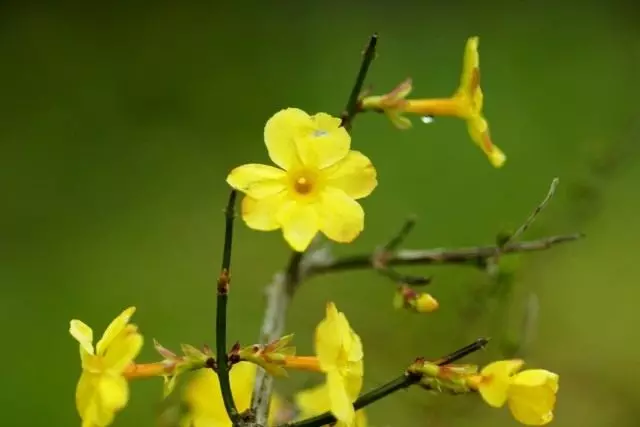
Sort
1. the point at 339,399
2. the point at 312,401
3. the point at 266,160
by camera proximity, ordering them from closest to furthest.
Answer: the point at 339,399
the point at 312,401
the point at 266,160

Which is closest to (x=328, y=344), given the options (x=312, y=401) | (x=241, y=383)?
(x=241, y=383)

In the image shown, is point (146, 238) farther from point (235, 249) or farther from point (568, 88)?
point (568, 88)

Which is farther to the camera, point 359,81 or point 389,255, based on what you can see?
point 389,255

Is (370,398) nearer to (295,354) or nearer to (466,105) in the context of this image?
(295,354)

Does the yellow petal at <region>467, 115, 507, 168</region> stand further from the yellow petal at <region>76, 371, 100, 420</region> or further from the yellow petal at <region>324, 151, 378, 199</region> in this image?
the yellow petal at <region>76, 371, 100, 420</region>

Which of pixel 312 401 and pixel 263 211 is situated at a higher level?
pixel 263 211

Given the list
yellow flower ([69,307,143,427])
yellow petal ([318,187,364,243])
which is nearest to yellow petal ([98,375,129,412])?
yellow flower ([69,307,143,427])

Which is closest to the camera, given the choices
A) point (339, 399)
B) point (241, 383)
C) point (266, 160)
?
point (339, 399)
